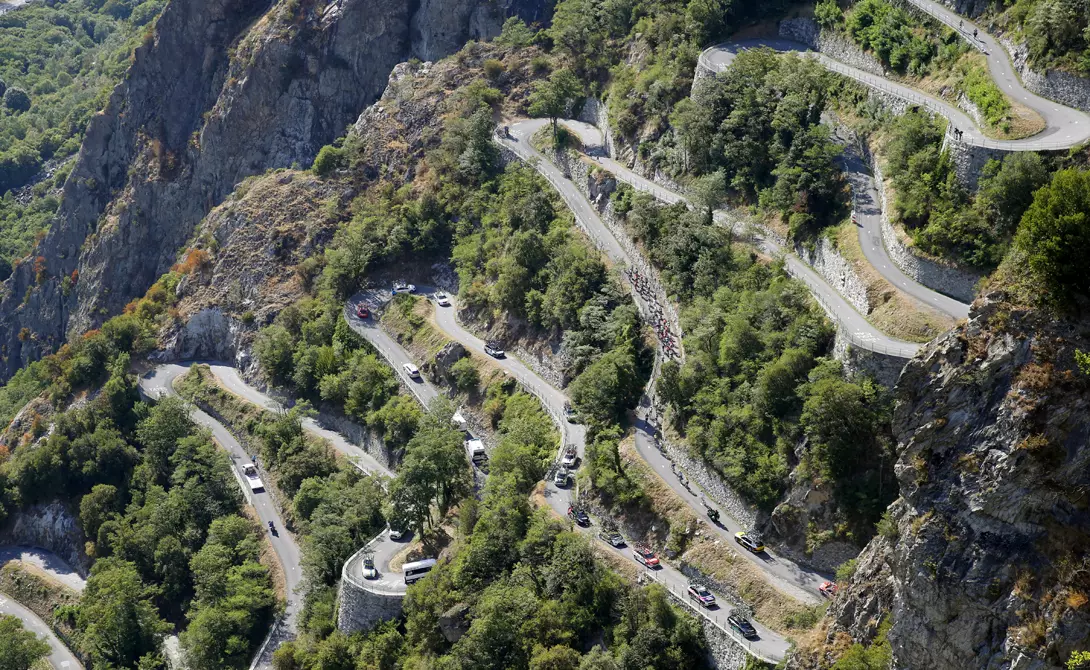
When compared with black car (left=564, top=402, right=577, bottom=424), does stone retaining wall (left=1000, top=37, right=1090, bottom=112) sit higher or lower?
higher

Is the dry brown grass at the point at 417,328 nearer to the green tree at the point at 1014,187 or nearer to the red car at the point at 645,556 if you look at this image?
the red car at the point at 645,556

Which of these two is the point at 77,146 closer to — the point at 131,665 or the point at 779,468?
the point at 131,665

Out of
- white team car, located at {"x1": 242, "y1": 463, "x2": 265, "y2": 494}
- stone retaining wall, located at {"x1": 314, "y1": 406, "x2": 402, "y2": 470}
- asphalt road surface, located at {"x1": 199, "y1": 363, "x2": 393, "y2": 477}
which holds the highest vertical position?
stone retaining wall, located at {"x1": 314, "y1": 406, "x2": 402, "y2": 470}

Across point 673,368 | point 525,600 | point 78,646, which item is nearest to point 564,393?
point 673,368

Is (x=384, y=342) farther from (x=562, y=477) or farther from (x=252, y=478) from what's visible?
(x=562, y=477)

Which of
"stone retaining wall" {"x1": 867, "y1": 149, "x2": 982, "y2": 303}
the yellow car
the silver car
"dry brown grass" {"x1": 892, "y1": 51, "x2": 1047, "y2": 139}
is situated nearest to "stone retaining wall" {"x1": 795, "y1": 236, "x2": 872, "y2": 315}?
"stone retaining wall" {"x1": 867, "y1": 149, "x2": 982, "y2": 303}

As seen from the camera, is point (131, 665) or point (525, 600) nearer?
point (525, 600)

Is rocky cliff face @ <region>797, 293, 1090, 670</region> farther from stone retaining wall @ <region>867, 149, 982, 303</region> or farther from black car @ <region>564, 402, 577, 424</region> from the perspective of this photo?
black car @ <region>564, 402, 577, 424</region>
